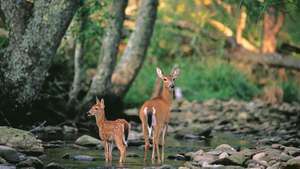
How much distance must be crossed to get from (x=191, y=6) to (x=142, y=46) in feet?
40.7

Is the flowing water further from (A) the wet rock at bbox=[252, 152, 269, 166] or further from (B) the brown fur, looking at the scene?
(B) the brown fur

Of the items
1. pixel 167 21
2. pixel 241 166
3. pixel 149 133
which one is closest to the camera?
pixel 241 166

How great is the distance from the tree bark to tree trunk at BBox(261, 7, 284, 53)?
944 cm

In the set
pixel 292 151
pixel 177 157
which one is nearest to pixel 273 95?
pixel 177 157

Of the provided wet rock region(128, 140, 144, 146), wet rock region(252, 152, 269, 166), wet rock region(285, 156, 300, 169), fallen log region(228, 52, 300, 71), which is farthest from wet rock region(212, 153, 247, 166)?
fallen log region(228, 52, 300, 71)

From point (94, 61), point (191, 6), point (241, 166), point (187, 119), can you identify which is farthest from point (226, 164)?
point (191, 6)

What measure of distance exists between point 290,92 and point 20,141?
15603 mm

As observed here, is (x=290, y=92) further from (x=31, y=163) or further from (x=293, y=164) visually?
(x=31, y=163)

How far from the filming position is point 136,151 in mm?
11789

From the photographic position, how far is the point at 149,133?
10.5 metres

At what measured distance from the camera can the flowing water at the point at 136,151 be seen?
9804 millimetres

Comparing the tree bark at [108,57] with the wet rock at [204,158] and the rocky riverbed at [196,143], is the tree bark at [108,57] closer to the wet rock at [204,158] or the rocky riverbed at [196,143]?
the rocky riverbed at [196,143]

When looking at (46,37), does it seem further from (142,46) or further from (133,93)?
(133,93)

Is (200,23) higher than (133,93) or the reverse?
higher
